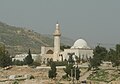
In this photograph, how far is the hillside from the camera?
154000 mm

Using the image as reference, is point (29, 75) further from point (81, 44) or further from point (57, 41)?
point (81, 44)

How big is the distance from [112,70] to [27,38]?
375ft

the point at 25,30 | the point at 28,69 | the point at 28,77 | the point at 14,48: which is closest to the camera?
the point at 28,77

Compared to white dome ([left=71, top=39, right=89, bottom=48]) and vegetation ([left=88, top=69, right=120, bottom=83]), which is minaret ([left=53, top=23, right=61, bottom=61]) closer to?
white dome ([left=71, top=39, right=89, bottom=48])

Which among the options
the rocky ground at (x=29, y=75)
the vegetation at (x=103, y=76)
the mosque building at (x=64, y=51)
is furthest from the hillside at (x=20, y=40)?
the vegetation at (x=103, y=76)

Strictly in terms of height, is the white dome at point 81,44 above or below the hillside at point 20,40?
below

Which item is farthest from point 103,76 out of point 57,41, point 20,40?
point 20,40

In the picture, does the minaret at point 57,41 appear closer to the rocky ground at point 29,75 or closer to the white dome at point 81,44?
the white dome at point 81,44

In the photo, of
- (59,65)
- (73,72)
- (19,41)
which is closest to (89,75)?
(73,72)

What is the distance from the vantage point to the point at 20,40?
168 meters

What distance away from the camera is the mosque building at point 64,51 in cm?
7931

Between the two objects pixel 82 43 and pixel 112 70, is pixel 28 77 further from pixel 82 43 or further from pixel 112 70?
pixel 82 43

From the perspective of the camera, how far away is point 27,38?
569ft

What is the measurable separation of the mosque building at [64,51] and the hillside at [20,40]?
195 ft
